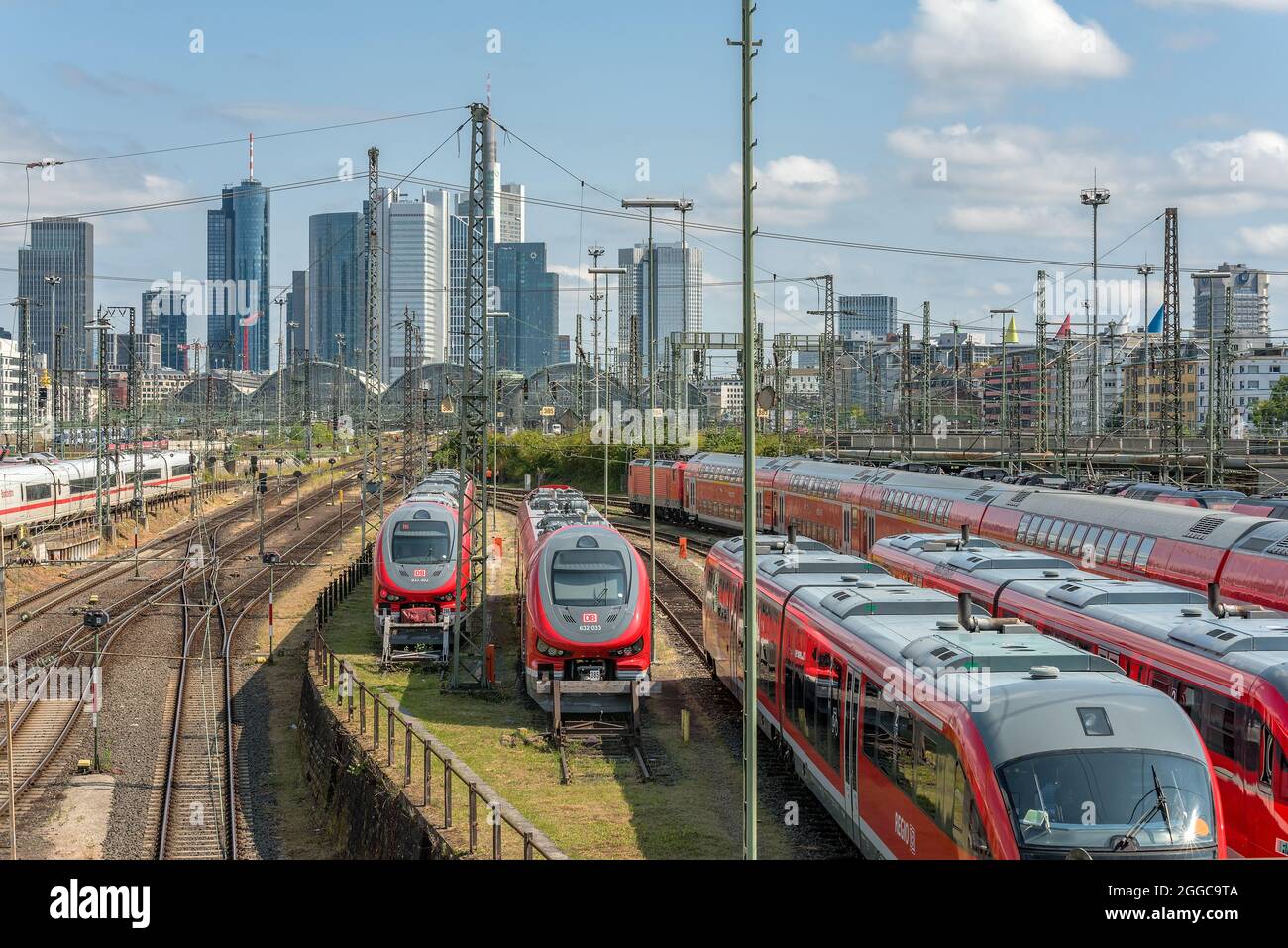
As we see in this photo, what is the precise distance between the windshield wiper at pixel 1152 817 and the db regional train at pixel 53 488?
48.4 metres

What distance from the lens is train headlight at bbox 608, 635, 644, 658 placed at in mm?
21703

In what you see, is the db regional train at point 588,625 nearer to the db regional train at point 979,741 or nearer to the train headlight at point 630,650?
the train headlight at point 630,650

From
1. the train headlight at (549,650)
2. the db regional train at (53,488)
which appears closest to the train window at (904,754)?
the train headlight at (549,650)

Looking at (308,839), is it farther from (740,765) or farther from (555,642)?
(740,765)

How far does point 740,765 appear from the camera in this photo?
19.8 metres

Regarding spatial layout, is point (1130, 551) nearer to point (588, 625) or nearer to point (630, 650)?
point (630, 650)

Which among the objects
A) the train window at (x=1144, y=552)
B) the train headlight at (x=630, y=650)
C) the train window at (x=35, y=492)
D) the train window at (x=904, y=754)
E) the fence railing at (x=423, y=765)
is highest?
the train window at (x=1144, y=552)

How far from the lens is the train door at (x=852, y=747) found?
14.8 m

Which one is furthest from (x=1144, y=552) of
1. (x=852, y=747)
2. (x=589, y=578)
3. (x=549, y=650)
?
(x=852, y=747)

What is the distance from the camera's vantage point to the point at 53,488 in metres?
56.8

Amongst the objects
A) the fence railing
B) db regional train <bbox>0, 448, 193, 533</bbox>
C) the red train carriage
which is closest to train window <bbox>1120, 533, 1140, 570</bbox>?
the fence railing
